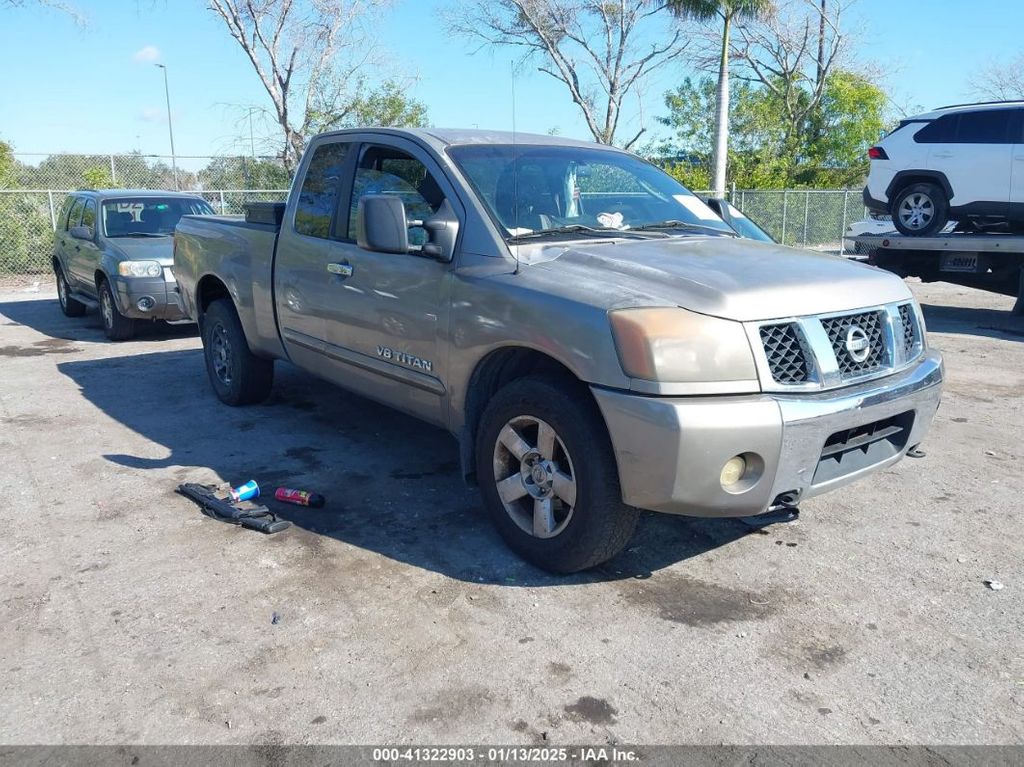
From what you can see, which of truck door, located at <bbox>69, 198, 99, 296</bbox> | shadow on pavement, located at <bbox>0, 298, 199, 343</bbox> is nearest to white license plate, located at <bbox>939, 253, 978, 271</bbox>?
shadow on pavement, located at <bbox>0, 298, 199, 343</bbox>

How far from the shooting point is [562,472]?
3.62m

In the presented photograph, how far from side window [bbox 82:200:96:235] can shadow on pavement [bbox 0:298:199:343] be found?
1.25 metres

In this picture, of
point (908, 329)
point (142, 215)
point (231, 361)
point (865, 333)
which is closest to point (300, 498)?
point (231, 361)

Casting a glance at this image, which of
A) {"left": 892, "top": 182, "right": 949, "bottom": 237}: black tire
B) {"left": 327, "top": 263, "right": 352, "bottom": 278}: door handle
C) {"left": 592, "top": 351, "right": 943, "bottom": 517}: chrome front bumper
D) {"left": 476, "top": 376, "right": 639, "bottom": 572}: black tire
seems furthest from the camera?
{"left": 892, "top": 182, "right": 949, "bottom": 237}: black tire

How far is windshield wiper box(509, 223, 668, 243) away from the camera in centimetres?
411

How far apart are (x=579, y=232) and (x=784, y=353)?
1.34m

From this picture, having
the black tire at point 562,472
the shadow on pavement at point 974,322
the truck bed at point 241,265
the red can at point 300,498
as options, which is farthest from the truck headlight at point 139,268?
the shadow on pavement at point 974,322

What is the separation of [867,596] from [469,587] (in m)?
1.70

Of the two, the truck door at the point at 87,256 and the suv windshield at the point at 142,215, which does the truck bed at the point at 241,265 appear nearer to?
the suv windshield at the point at 142,215

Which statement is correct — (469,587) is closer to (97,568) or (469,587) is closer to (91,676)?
(91,676)

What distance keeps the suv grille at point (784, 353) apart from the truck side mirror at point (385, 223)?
5.89 feet

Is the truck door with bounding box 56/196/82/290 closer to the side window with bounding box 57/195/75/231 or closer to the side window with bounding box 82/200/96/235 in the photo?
the side window with bounding box 57/195/75/231

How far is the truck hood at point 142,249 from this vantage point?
30.8 feet

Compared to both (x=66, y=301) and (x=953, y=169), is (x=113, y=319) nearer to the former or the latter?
(x=66, y=301)
